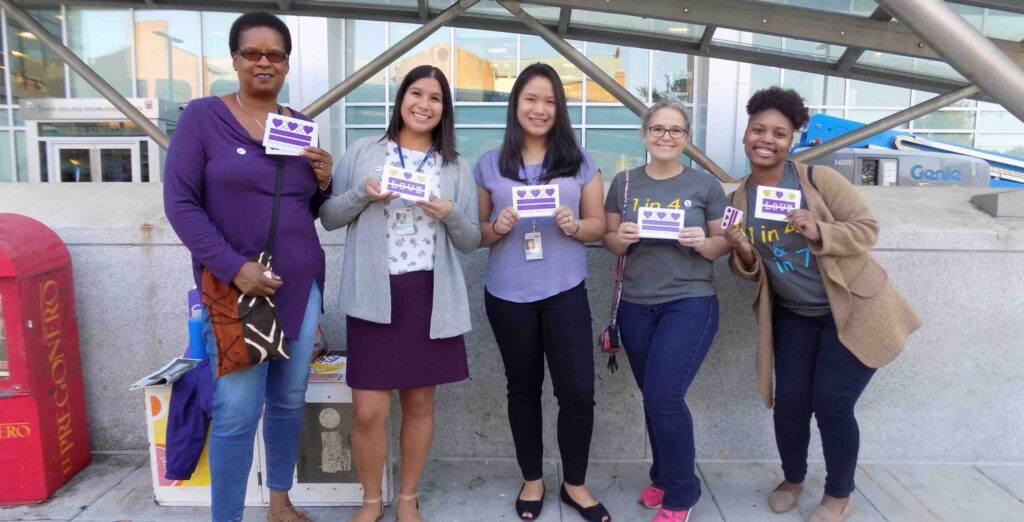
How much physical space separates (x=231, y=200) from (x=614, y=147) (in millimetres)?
13940

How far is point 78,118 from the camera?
11219 mm

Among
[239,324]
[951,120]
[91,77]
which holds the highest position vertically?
[951,120]

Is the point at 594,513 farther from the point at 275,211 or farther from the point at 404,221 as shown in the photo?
the point at 275,211

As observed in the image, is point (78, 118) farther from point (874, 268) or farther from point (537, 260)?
point (874, 268)

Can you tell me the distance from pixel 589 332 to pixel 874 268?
125cm

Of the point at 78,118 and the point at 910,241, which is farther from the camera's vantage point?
the point at 78,118

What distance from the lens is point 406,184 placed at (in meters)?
2.57

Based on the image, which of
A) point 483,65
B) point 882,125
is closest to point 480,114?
point 483,65

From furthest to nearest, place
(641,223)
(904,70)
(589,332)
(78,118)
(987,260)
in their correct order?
(78,118), (904,70), (987,260), (589,332), (641,223)

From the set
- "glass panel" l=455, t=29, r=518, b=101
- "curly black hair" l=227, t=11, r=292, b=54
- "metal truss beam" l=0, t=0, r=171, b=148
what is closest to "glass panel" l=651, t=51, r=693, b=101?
"glass panel" l=455, t=29, r=518, b=101

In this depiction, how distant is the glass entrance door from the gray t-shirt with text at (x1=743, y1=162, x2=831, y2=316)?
11.6 meters

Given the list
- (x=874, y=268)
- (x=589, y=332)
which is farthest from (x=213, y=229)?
(x=874, y=268)

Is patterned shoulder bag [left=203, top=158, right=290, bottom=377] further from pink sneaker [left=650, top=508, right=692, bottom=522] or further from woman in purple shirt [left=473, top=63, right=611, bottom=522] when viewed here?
pink sneaker [left=650, top=508, right=692, bottom=522]

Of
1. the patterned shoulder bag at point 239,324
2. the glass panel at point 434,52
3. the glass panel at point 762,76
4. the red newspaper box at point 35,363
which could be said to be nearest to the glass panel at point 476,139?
the glass panel at point 434,52
